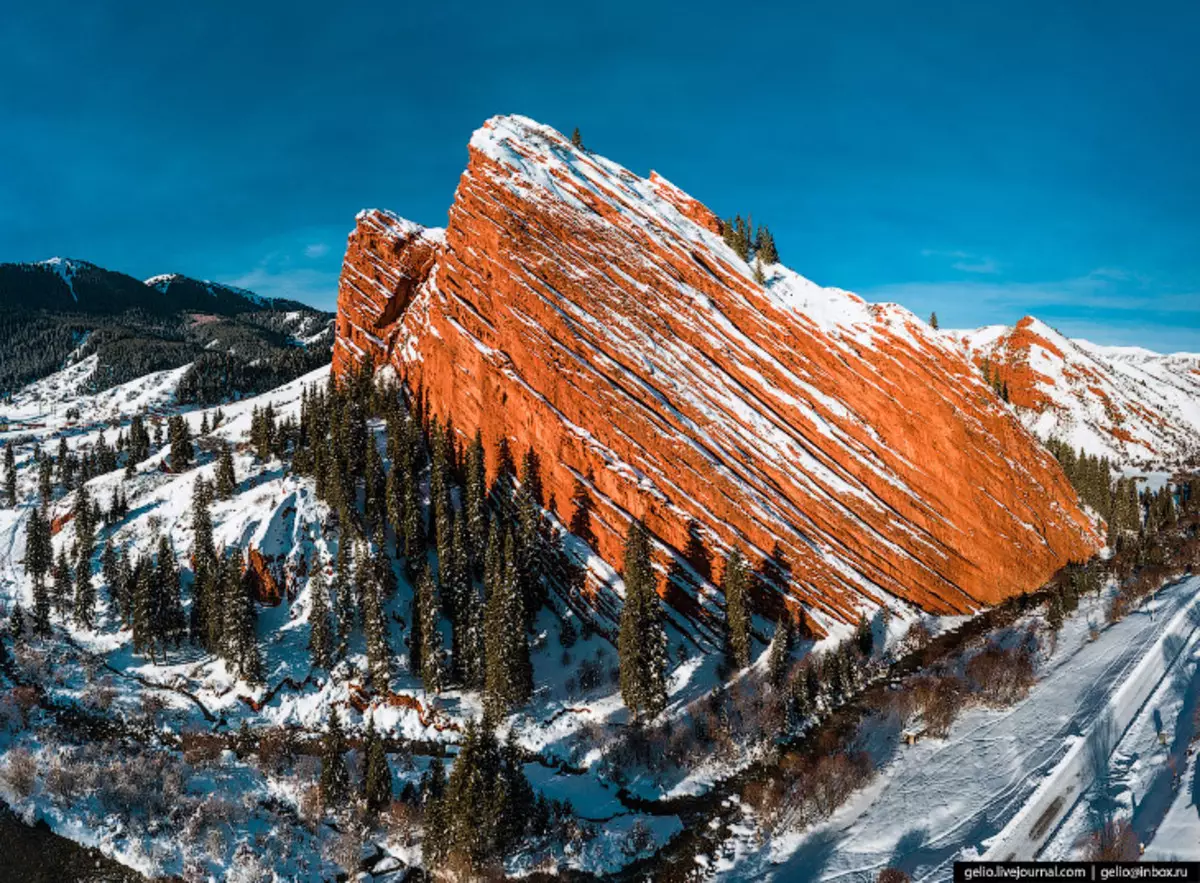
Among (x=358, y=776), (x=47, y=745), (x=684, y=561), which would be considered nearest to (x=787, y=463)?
(x=684, y=561)

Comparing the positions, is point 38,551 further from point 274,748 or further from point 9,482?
point 9,482

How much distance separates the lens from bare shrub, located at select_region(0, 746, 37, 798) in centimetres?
3866

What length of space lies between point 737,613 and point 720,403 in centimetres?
2412

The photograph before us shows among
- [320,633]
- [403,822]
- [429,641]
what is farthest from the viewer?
[320,633]

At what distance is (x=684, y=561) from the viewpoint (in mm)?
63250

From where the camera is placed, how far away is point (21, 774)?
38781 millimetres

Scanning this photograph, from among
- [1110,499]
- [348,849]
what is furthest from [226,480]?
[1110,499]

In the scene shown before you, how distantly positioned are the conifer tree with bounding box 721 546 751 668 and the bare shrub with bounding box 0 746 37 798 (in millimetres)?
53547

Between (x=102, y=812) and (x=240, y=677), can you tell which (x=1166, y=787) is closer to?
(x=102, y=812)

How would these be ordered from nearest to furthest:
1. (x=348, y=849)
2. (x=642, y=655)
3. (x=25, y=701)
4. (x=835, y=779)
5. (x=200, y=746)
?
(x=348, y=849) → (x=835, y=779) → (x=200, y=746) → (x=25, y=701) → (x=642, y=655)

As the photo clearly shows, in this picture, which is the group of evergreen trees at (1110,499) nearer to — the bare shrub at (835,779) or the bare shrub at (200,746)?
the bare shrub at (835,779)

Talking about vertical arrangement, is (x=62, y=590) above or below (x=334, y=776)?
above

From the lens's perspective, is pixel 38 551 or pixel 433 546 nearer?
pixel 433 546

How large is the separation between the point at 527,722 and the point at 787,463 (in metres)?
38.5
